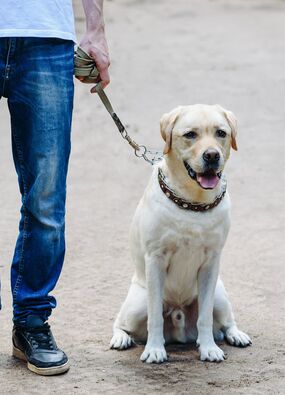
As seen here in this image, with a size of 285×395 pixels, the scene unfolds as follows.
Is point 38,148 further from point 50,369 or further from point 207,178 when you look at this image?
point 50,369

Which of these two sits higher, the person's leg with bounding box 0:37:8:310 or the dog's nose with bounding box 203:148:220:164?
the person's leg with bounding box 0:37:8:310

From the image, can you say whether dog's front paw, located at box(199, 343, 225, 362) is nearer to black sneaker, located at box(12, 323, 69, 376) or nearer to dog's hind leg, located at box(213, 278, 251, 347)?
dog's hind leg, located at box(213, 278, 251, 347)

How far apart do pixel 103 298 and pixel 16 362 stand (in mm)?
978

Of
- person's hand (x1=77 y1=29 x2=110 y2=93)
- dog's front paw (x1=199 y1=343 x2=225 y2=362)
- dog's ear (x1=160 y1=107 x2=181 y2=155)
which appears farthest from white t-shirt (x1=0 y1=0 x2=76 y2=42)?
dog's front paw (x1=199 y1=343 x2=225 y2=362)

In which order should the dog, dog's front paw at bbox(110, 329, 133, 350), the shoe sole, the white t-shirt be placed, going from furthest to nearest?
dog's front paw at bbox(110, 329, 133, 350)
the dog
the shoe sole
the white t-shirt

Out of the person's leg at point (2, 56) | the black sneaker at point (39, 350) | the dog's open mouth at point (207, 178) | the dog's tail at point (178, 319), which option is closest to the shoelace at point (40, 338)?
the black sneaker at point (39, 350)

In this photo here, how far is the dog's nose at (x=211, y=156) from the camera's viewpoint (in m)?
3.74

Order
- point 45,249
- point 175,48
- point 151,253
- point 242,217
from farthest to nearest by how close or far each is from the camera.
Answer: point 175,48
point 242,217
point 151,253
point 45,249

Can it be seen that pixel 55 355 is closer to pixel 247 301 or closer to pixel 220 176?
pixel 220 176

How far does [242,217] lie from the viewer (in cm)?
632

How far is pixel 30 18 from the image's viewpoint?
3.47m

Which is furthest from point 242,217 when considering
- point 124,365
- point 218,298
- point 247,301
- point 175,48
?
point 175,48

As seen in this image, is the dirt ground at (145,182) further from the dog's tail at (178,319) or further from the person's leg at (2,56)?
the person's leg at (2,56)

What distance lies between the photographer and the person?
348 cm
